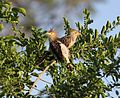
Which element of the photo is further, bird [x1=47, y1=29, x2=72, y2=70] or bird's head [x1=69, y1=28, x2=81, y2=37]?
bird's head [x1=69, y1=28, x2=81, y2=37]

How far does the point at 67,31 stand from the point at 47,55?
0.42 m

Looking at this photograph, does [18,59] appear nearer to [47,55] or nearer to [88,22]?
[47,55]

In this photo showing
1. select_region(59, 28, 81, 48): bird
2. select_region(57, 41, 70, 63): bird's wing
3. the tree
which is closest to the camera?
the tree

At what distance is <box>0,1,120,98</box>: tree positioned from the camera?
3.27 m

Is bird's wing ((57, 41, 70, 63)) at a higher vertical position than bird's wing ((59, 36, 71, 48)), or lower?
lower

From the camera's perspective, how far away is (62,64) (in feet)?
11.9

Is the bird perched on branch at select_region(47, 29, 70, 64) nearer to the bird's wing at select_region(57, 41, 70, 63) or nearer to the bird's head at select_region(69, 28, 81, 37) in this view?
the bird's wing at select_region(57, 41, 70, 63)

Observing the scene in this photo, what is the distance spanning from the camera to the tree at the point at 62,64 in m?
3.27

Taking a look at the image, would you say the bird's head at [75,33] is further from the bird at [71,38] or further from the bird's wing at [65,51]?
the bird's wing at [65,51]

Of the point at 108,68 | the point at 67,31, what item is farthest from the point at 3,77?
the point at 67,31

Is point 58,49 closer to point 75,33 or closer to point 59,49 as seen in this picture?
point 59,49

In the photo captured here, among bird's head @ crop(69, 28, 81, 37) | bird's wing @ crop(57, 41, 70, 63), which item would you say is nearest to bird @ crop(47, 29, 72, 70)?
bird's wing @ crop(57, 41, 70, 63)

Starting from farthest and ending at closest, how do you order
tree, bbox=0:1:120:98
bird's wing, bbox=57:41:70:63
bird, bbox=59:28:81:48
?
bird, bbox=59:28:81:48
bird's wing, bbox=57:41:70:63
tree, bbox=0:1:120:98

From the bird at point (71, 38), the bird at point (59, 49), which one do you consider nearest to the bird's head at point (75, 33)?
the bird at point (71, 38)
